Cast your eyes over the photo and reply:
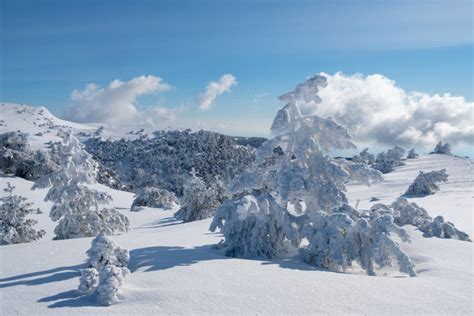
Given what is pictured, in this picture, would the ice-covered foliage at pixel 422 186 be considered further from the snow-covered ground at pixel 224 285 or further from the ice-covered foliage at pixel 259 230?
the ice-covered foliage at pixel 259 230

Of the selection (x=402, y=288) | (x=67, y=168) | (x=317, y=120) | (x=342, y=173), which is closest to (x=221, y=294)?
(x=402, y=288)

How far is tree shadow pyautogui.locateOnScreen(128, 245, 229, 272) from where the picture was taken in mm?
8422

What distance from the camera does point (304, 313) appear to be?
5.92 metres

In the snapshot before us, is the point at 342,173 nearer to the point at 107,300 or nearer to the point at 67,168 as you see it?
the point at 107,300

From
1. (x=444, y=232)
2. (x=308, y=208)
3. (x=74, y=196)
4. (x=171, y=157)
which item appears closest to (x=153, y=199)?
(x=74, y=196)

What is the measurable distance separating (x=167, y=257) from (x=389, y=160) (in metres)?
49.3

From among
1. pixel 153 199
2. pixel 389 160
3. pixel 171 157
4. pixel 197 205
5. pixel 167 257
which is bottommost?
pixel 167 257

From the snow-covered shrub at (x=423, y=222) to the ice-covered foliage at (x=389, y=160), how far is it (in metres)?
37.3

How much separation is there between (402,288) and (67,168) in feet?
42.7

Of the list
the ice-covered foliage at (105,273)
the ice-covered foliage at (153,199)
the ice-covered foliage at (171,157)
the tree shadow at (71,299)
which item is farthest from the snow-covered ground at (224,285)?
the ice-covered foliage at (171,157)

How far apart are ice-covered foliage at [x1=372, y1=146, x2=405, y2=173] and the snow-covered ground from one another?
41.5 m

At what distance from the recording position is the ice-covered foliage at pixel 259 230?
32.4ft

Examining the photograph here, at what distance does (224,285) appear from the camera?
6.91m

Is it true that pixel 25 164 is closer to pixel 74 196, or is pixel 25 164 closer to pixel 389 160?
pixel 74 196
